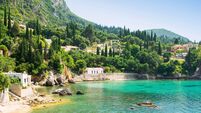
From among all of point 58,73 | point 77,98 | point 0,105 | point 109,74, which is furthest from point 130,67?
point 0,105

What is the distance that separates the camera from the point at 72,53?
4596 inches

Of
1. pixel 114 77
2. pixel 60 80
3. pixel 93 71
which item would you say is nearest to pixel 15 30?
pixel 60 80

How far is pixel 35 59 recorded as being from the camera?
275 feet

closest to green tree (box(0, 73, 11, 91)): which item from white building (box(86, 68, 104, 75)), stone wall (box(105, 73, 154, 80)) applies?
white building (box(86, 68, 104, 75))

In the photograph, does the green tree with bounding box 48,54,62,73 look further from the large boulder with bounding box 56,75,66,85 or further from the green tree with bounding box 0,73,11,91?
the green tree with bounding box 0,73,11,91

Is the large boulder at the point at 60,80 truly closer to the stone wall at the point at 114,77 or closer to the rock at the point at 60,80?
the rock at the point at 60,80

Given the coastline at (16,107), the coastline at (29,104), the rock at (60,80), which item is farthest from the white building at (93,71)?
the coastline at (16,107)

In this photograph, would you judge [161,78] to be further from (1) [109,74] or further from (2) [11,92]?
(2) [11,92]

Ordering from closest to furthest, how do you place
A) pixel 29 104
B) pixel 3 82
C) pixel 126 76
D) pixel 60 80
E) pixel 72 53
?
pixel 3 82 < pixel 29 104 < pixel 60 80 < pixel 72 53 < pixel 126 76

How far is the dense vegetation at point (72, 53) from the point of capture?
8331cm

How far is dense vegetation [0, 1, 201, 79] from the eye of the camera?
3280 inches

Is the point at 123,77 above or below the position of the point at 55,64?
below

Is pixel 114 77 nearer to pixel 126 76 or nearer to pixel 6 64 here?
pixel 126 76

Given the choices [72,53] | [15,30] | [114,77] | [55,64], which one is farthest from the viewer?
[72,53]
